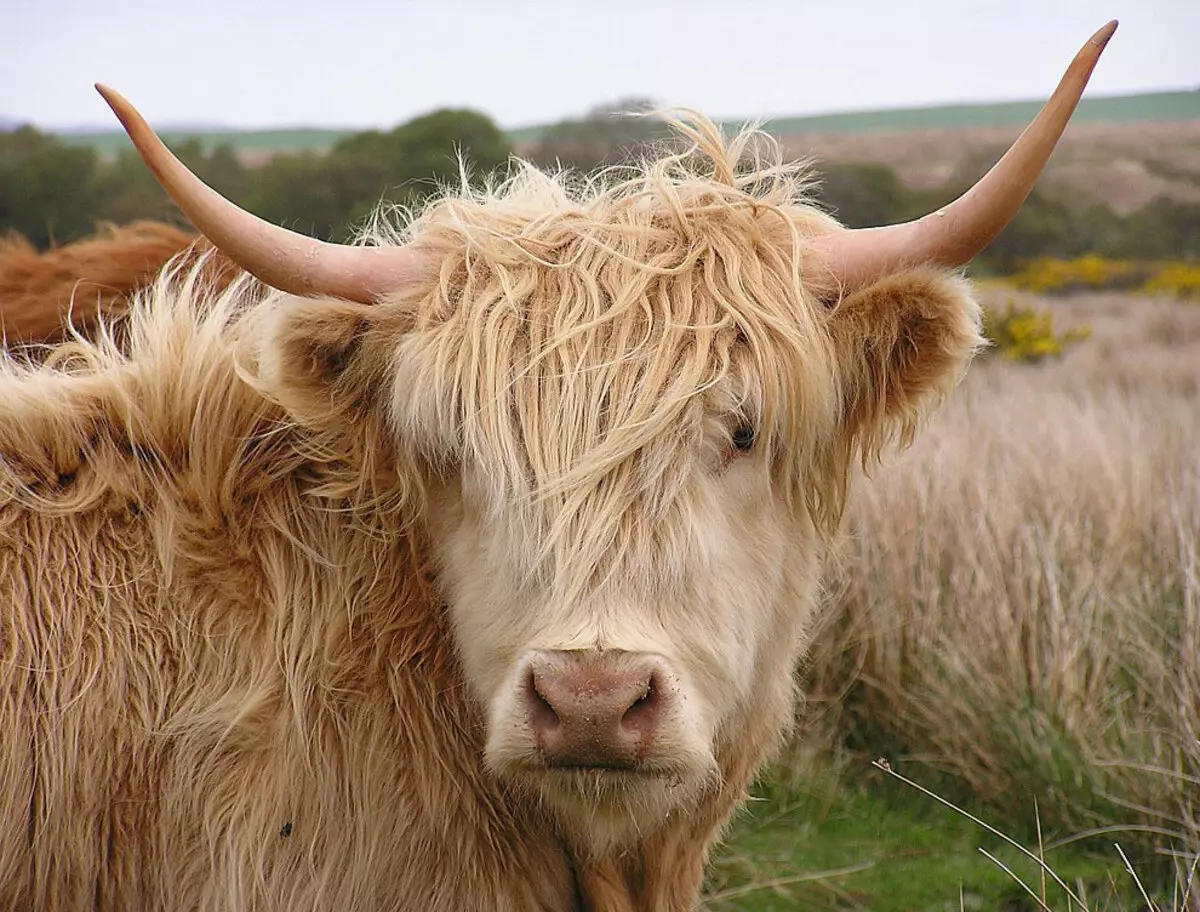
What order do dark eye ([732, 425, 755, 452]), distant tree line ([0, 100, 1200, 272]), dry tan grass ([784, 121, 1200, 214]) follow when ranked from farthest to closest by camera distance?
dry tan grass ([784, 121, 1200, 214]) → distant tree line ([0, 100, 1200, 272]) → dark eye ([732, 425, 755, 452])

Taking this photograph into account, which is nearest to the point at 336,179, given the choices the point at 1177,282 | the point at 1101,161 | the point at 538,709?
the point at 1177,282

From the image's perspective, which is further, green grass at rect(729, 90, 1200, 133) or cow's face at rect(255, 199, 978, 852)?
green grass at rect(729, 90, 1200, 133)

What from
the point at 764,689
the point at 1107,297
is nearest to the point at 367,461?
the point at 764,689

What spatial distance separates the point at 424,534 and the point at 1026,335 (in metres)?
14.8

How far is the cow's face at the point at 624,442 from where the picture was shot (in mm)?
2256

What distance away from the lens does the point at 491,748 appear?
2.26 meters

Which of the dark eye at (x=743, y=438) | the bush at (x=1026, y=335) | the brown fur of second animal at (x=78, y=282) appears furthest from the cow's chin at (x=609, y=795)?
the bush at (x=1026, y=335)

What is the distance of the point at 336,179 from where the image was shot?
54.6 feet

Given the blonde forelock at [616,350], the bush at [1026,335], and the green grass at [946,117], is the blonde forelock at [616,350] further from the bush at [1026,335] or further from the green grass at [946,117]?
the green grass at [946,117]

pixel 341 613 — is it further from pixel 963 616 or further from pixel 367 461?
pixel 963 616

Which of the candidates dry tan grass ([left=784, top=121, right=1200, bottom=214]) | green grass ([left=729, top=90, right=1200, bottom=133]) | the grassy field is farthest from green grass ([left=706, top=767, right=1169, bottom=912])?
green grass ([left=729, top=90, right=1200, bottom=133])

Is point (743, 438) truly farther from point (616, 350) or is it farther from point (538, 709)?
point (538, 709)

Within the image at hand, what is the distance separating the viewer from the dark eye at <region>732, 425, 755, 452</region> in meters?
2.50

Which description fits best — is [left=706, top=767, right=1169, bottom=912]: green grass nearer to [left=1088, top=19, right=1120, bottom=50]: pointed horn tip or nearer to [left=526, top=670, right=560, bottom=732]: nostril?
[left=526, top=670, right=560, bottom=732]: nostril
